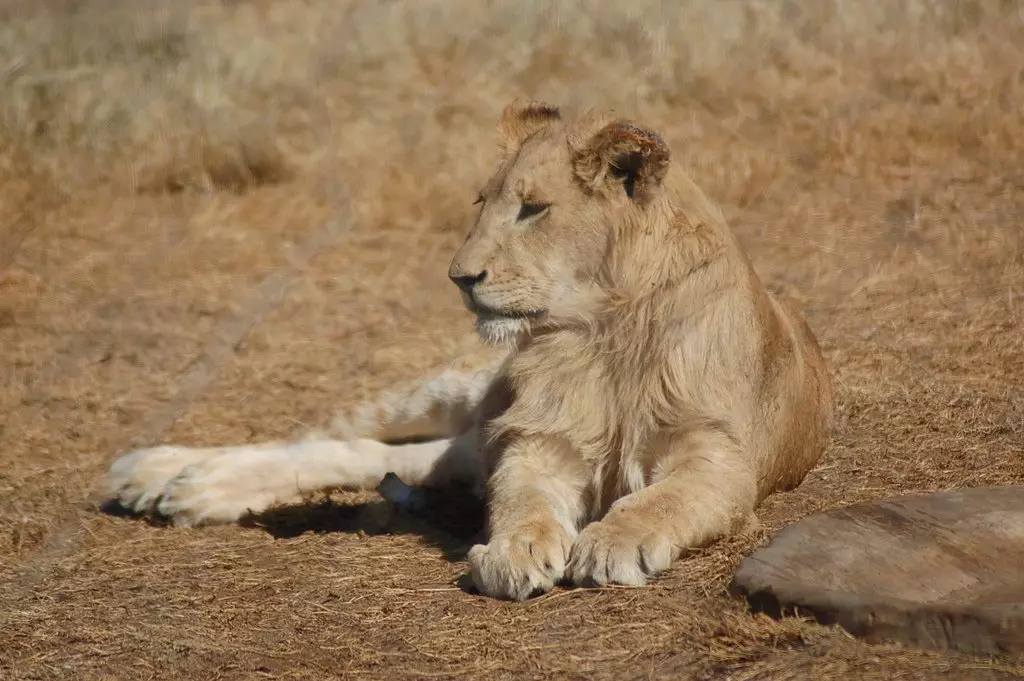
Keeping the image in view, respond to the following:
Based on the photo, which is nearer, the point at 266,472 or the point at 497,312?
the point at 497,312

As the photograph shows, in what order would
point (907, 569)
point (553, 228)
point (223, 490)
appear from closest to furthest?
point (907, 569), point (553, 228), point (223, 490)

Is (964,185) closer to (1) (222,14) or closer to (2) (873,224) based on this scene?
(2) (873,224)

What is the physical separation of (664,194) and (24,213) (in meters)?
4.09

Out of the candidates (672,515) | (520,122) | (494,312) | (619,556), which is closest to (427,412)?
(520,122)

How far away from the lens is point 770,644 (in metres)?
3.35

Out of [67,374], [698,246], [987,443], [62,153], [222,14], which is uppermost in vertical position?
[222,14]

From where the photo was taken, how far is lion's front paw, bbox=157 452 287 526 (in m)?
5.21

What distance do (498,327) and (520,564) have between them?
89cm

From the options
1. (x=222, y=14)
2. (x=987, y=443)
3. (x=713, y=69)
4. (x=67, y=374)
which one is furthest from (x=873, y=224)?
(x=67, y=374)

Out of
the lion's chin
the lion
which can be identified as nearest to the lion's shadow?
the lion

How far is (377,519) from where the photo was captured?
209 inches

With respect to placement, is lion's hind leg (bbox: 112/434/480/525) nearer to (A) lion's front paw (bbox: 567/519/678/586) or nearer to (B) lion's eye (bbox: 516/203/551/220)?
(B) lion's eye (bbox: 516/203/551/220)

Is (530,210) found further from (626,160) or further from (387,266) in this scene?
(387,266)

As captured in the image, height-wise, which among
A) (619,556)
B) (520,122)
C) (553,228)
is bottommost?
(619,556)
